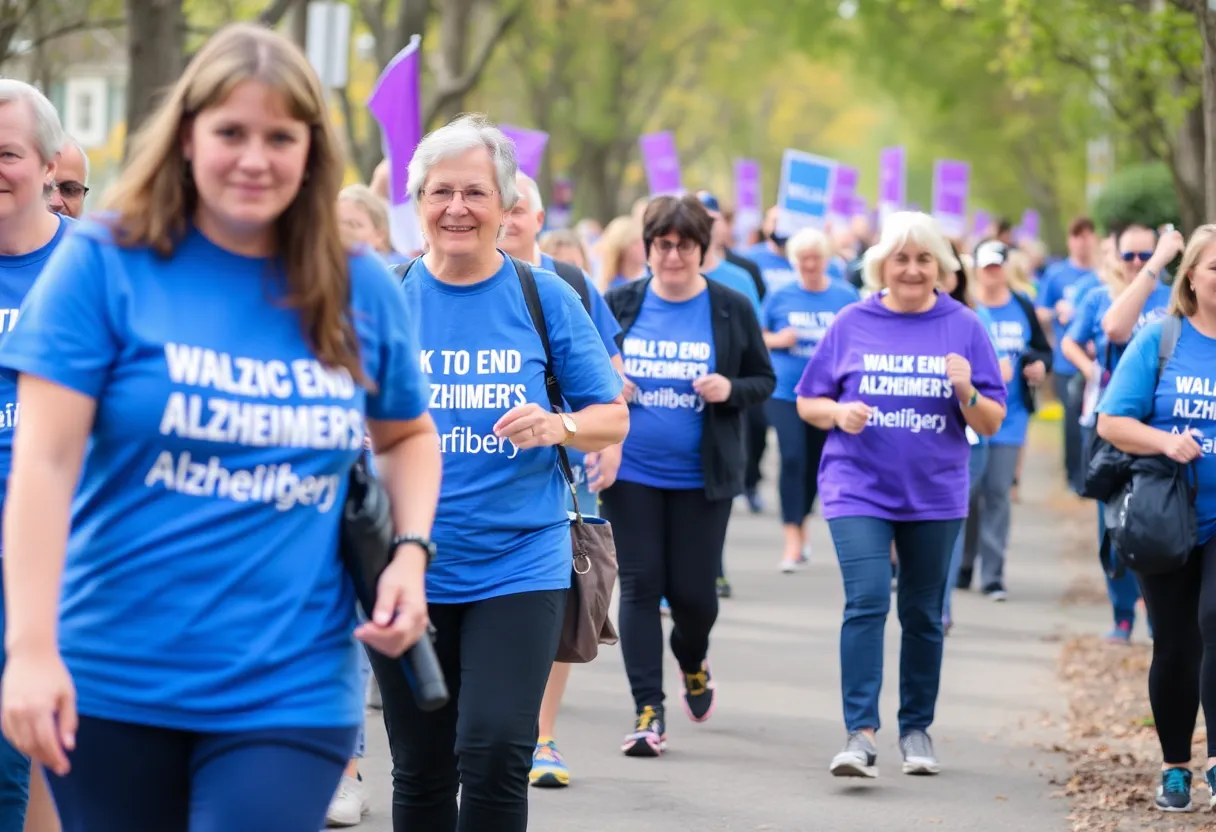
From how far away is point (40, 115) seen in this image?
15.6ft

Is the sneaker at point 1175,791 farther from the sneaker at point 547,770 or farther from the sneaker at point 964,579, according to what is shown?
the sneaker at point 964,579

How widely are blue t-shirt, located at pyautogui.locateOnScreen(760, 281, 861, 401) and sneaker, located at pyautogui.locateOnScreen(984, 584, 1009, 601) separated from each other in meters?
1.85

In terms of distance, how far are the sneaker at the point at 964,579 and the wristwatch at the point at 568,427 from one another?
8.42 metres

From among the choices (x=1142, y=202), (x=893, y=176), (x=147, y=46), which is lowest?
(x=1142, y=202)

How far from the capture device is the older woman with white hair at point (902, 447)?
7.32 meters

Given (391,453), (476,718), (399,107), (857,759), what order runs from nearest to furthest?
(391,453) → (476,718) → (857,759) → (399,107)

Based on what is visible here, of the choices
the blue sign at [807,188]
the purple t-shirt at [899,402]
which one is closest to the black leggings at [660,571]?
the purple t-shirt at [899,402]

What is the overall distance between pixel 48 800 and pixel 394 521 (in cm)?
185

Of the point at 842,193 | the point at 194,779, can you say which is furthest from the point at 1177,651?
the point at 842,193

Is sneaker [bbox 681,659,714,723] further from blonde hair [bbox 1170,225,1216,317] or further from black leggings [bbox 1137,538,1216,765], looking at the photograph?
blonde hair [bbox 1170,225,1216,317]

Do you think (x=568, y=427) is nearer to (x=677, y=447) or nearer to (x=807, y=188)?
(x=677, y=447)

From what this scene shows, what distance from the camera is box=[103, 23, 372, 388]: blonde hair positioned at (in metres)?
3.19

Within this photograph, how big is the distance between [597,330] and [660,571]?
Answer: 97.8 inches

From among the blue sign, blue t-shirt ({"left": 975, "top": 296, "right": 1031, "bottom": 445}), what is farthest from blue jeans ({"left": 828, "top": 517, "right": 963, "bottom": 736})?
the blue sign
